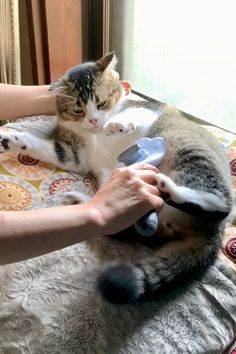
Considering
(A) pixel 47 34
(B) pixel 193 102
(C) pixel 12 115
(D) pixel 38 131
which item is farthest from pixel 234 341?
(A) pixel 47 34

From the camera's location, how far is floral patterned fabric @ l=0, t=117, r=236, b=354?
81 centimetres

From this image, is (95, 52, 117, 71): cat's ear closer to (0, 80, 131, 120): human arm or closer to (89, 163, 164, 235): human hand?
(0, 80, 131, 120): human arm

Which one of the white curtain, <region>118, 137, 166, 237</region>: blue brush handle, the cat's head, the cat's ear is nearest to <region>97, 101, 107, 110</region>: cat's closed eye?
the cat's head

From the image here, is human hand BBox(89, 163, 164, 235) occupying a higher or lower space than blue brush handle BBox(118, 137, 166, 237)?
higher

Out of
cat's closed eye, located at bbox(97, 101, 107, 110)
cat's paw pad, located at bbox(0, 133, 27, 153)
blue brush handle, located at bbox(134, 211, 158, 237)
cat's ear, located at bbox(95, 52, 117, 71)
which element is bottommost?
cat's paw pad, located at bbox(0, 133, 27, 153)

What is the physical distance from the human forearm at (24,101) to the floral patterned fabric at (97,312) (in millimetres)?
617

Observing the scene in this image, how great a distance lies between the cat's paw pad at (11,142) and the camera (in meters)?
1.28

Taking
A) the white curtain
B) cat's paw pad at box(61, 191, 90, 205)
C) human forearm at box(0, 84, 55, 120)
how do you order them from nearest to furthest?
cat's paw pad at box(61, 191, 90, 205), human forearm at box(0, 84, 55, 120), the white curtain

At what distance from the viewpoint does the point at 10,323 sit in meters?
0.84

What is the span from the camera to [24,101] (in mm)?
1438

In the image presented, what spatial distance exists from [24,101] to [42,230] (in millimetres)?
810

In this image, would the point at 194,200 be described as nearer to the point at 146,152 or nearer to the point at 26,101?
the point at 146,152

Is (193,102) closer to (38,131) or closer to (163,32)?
(163,32)

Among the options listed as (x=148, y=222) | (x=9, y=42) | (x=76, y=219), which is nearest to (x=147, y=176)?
(x=148, y=222)
